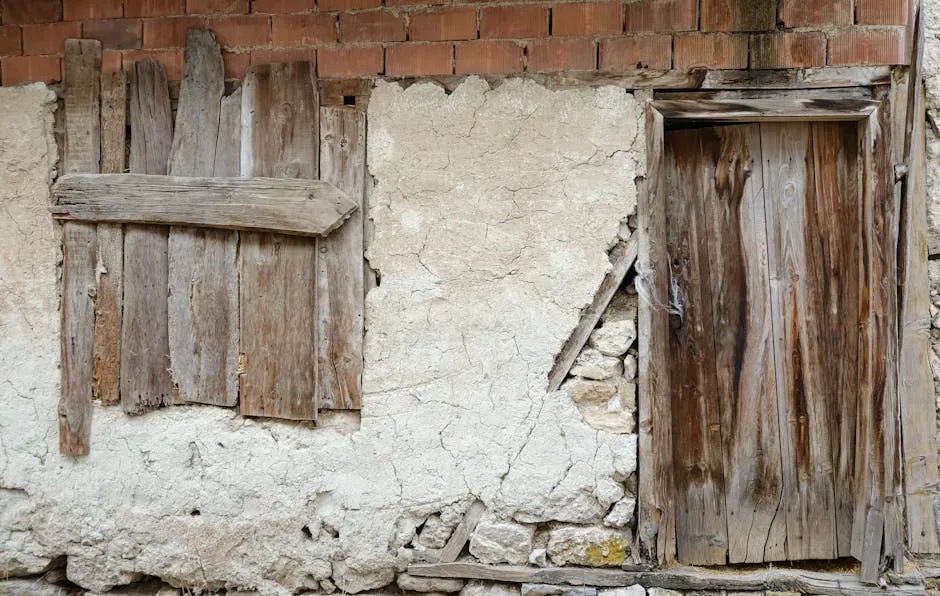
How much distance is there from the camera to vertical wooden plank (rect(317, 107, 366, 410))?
2.76m

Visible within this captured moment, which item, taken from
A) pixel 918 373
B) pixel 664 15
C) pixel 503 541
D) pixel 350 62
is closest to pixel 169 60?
pixel 350 62

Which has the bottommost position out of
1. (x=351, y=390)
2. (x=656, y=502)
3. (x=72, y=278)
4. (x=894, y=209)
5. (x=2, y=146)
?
(x=656, y=502)

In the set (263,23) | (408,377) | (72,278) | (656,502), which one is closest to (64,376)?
(72,278)

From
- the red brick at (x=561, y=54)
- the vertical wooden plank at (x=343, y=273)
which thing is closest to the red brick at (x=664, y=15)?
the red brick at (x=561, y=54)

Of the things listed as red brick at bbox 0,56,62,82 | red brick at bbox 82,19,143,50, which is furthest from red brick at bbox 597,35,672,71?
red brick at bbox 0,56,62,82

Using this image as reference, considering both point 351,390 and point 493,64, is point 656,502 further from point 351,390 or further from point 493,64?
point 493,64

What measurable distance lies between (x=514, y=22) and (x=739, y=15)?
2.93 ft

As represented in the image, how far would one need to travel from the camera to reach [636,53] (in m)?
2.66

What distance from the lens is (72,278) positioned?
2.85 meters

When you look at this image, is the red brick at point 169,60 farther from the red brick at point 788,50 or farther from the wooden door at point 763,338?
the red brick at point 788,50

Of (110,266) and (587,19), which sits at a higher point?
(587,19)

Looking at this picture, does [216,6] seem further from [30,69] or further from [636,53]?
[636,53]

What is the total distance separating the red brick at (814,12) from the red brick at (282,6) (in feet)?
6.28

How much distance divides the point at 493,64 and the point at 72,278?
2005mm
